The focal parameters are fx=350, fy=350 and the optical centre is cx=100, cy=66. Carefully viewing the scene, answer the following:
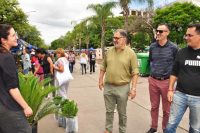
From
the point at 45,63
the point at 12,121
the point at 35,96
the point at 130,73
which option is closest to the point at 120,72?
the point at 130,73

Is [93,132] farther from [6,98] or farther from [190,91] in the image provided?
[6,98]

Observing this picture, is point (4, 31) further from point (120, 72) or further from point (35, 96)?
point (120, 72)

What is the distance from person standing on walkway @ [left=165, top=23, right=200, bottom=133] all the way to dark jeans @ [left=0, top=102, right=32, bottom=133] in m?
1.97

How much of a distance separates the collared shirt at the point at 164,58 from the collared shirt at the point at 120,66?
0.43m

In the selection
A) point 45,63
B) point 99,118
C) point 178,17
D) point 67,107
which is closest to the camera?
point 67,107

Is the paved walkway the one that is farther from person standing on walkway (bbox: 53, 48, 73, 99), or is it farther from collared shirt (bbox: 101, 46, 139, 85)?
collared shirt (bbox: 101, 46, 139, 85)

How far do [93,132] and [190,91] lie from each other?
2522 mm

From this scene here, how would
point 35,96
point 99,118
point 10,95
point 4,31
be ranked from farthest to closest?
point 99,118 → point 35,96 → point 4,31 → point 10,95

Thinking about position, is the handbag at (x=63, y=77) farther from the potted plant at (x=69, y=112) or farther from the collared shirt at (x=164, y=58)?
the collared shirt at (x=164, y=58)

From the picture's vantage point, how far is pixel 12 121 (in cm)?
366

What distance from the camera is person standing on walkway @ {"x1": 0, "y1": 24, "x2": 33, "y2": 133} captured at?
3492 millimetres

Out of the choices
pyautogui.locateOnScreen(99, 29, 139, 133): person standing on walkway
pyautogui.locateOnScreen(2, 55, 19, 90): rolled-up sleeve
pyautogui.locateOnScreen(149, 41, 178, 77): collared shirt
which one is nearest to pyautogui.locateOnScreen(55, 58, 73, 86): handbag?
pyautogui.locateOnScreen(99, 29, 139, 133): person standing on walkway

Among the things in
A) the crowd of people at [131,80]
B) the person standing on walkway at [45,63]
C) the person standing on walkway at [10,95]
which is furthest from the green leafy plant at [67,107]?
the person standing on walkway at [45,63]

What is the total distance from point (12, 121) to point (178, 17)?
44.6 meters
